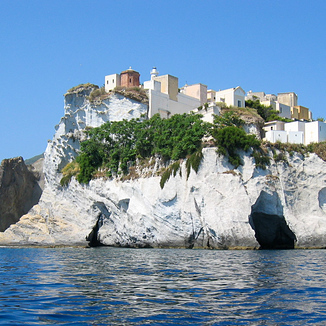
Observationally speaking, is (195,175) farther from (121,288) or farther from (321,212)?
(121,288)

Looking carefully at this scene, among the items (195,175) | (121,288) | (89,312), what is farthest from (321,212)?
(89,312)

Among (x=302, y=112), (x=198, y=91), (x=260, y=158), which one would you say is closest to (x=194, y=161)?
(x=260, y=158)

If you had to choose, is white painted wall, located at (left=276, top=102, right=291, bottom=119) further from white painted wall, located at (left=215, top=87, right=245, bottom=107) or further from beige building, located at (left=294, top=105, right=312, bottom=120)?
white painted wall, located at (left=215, top=87, right=245, bottom=107)

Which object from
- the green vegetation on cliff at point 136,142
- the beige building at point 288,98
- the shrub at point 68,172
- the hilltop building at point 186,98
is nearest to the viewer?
the green vegetation on cliff at point 136,142

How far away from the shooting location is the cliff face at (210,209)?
1427 inches

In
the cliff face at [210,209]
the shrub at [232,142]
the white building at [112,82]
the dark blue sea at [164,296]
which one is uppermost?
the white building at [112,82]

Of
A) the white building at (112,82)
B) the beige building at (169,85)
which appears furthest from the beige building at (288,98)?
the white building at (112,82)

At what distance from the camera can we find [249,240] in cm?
3500

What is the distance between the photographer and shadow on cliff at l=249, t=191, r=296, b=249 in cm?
3769

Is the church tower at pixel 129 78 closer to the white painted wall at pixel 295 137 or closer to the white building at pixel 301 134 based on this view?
the white building at pixel 301 134

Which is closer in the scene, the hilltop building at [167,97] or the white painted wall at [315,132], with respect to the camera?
the white painted wall at [315,132]

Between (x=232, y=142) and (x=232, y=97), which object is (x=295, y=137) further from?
(x=232, y=97)

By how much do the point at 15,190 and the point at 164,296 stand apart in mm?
55276

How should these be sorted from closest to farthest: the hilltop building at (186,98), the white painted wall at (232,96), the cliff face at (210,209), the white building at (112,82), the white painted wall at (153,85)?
the cliff face at (210,209)
the hilltop building at (186,98)
the white painted wall at (153,85)
the white painted wall at (232,96)
the white building at (112,82)
